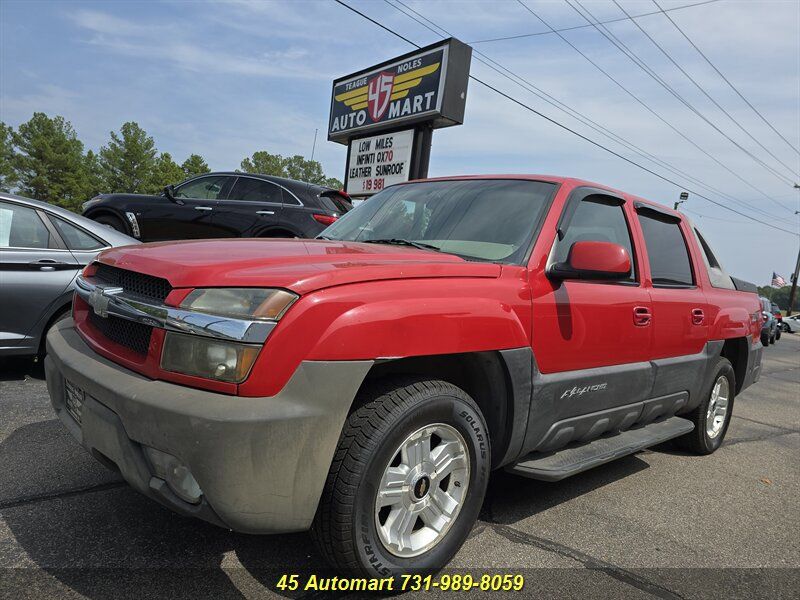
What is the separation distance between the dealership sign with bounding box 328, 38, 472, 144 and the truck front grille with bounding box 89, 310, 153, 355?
31.3 ft

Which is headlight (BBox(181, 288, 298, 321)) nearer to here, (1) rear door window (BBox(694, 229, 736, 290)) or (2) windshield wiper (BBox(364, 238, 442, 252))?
(2) windshield wiper (BBox(364, 238, 442, 252))

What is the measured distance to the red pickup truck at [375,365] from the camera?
6.07 feet

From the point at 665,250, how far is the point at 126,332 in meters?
3.34

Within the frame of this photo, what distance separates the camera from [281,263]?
211cm

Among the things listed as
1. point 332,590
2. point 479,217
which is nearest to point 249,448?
point 332,590

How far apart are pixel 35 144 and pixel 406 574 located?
202 feet

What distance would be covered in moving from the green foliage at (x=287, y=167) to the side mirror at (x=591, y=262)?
5838cm

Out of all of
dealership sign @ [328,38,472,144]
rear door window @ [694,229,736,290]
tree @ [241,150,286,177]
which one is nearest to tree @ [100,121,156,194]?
tree @ [241,150,286,177]

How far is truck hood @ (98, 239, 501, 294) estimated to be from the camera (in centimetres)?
198

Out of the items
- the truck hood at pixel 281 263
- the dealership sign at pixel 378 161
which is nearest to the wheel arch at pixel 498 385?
the truck hood at pixel 281 263

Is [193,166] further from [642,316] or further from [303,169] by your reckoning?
[642,316]

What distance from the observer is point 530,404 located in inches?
103

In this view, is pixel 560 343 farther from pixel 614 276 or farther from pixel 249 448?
pixel 249 448

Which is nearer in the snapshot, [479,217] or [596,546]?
[596,546]
